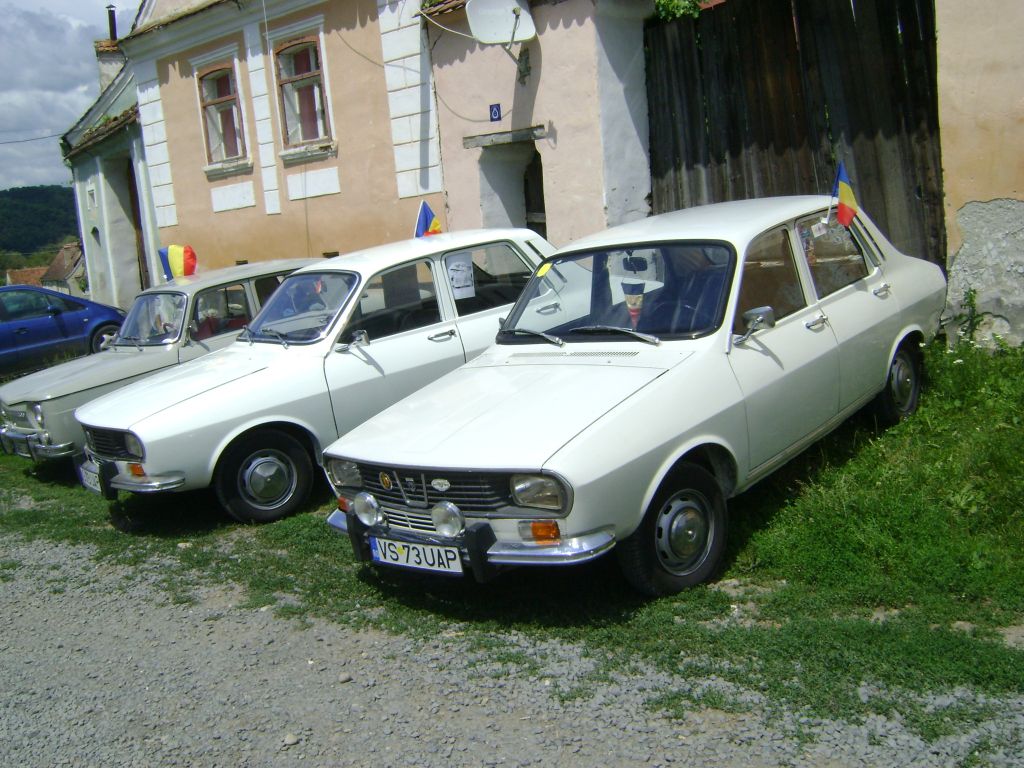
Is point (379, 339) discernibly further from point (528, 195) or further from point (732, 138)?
point (528, 195)

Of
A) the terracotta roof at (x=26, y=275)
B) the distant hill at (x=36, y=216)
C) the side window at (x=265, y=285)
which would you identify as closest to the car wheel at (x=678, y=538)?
the side window at (x=265, y=285)

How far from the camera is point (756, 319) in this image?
5.03 meters

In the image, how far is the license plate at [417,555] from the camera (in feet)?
14.8

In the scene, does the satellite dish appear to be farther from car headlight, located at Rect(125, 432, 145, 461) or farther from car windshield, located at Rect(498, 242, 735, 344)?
car headlight, located at Rect(125, 432, 145, 461)

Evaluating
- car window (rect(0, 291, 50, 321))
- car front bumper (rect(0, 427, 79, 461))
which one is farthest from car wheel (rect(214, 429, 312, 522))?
car window (rect(0, 291, 50, 321))

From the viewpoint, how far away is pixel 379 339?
6.93 m

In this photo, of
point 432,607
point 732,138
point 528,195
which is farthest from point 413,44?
point 432,607

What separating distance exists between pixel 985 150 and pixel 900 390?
Result: 2026 millimetres

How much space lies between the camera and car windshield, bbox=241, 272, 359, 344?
22.8 feet

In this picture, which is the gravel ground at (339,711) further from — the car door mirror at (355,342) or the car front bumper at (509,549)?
the car door mirror at (355,342)

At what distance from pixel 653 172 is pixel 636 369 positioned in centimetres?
565

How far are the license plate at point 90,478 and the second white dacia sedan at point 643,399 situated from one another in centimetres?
241

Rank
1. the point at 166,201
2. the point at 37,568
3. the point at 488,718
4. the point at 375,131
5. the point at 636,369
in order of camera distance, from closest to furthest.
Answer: the point at 488,718, the point at 636,369, the point at 37,568, the point at 375,131, the point at 166,201

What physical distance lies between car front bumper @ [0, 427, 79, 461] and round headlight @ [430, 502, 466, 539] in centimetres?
459
